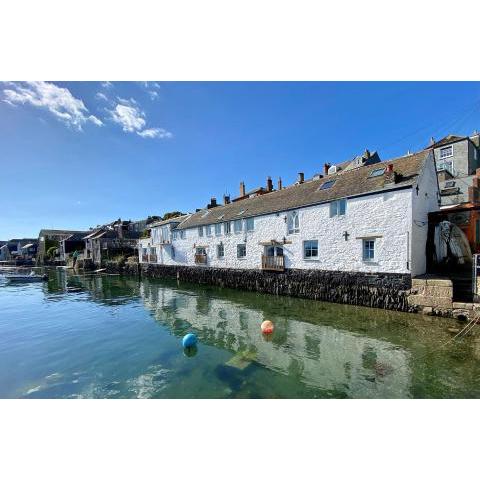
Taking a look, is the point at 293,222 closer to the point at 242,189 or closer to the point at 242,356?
the point at 242,356

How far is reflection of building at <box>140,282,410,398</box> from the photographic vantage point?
A: 655cm

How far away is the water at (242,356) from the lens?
650cm

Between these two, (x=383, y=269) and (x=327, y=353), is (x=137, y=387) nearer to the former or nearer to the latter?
(x=327, y=353)

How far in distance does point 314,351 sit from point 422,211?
36.5 ft

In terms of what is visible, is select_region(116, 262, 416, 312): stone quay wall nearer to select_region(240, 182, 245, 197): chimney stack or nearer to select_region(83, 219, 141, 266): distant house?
select_region(240, 182, 245, 197): chimney stack

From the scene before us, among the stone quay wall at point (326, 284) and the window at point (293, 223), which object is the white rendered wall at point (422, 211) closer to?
the stone quay wall at point (326, 284)

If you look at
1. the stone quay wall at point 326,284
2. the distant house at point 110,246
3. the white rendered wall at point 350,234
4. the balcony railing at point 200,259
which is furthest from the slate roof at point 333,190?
the distant house at point 110,246

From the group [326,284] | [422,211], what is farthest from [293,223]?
[422,211]

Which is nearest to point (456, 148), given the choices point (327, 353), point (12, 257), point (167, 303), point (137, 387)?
point (327, 353)

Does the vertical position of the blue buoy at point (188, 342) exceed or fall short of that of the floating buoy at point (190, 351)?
it exceeds it

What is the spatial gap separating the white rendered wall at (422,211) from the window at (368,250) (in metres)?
1.94

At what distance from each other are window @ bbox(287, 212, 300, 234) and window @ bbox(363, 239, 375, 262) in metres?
4.91

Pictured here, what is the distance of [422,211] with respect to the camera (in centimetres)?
1374

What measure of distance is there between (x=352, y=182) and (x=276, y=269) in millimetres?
8482
